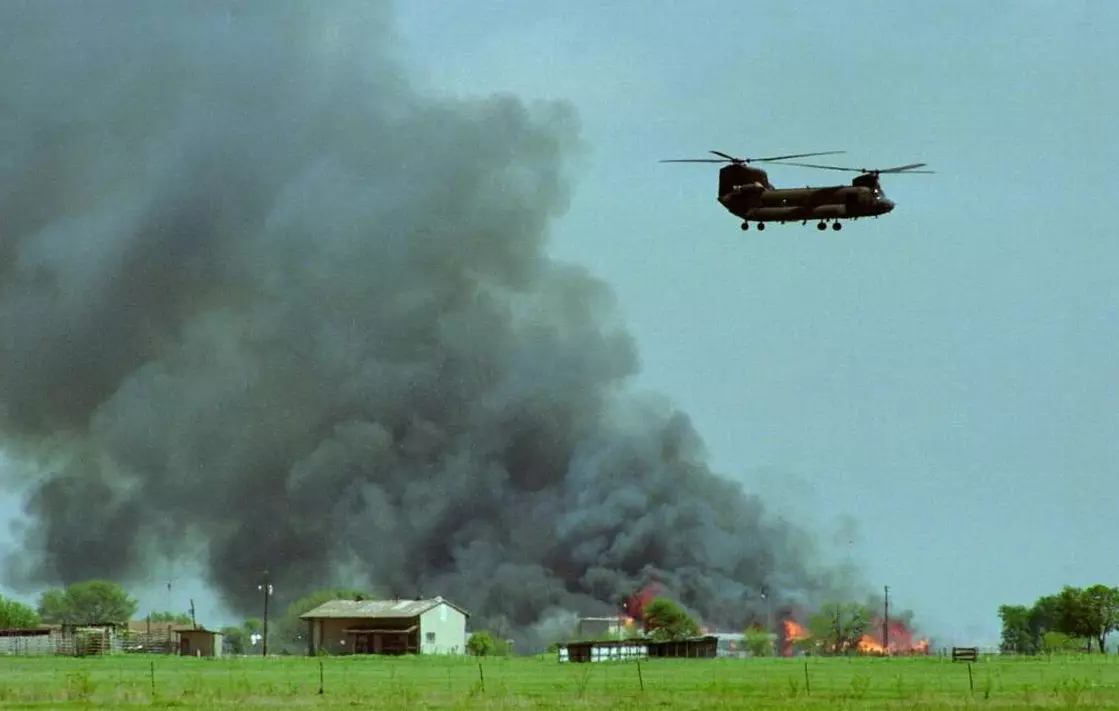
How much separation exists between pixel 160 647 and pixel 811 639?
216ft

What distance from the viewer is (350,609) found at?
170125 mm

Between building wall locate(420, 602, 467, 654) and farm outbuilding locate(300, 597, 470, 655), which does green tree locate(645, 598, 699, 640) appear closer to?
building wall locate(420, 602, 467, 654)

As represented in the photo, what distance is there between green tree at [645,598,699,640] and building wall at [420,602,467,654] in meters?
18.2

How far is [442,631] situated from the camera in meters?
171

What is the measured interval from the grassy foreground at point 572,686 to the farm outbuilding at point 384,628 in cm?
5441

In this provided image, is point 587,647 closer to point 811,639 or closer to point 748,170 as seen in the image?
point 748,170

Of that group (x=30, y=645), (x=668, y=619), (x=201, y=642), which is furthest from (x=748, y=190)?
(x=668, y=619)

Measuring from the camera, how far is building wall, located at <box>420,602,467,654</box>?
548 ft

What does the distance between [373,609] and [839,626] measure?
5152 centimetres

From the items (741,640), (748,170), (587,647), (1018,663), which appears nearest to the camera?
(748,170)

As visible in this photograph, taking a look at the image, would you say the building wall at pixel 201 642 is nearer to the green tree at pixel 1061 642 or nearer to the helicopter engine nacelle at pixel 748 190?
the green tree at pixel 1061 642

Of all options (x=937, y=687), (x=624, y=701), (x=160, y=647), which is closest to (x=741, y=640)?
(x=160, y=647)

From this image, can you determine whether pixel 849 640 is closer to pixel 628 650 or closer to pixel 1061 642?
pixel 1061 642

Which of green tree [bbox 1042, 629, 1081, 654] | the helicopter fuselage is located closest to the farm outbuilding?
green tree [bbox 1042, 629, 1081, 654]
